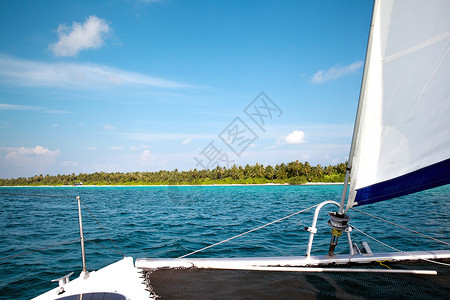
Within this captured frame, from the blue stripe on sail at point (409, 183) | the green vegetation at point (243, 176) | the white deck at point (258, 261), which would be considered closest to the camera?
the blue stripe on sail at point (409, 183)

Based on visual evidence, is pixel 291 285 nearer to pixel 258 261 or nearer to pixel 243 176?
pixel 258 261

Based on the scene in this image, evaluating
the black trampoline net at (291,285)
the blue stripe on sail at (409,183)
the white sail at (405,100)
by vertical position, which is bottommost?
the black trampoline net at (291,285)

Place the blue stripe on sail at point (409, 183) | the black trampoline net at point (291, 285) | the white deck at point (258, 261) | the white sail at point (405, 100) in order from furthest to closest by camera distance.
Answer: the white deck at point (258, 261)
the blue stripe on sail at point (409, 183)
the black trampoline net at point (291, 285)
the white sail at point (405, 100)

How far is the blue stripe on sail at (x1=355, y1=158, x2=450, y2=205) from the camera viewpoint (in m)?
3.06

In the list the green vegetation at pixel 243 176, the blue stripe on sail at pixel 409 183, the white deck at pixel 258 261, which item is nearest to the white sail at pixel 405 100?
the blue stripe on sail at pixel 409 183

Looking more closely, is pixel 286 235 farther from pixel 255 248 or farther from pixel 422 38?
pixel 422 38

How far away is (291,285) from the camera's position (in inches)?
126

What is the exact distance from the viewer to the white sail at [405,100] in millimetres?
2784

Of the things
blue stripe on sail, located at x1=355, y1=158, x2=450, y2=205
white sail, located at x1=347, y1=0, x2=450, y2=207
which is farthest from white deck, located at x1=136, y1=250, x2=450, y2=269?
white sail, located at x1=347, y1=0, x2=450, y2=207

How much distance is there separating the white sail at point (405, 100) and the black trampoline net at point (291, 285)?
3.94 feet

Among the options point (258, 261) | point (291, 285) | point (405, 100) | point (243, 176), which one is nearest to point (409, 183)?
point (405, 100)

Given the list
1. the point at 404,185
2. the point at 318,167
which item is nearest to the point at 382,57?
the point at 404,185

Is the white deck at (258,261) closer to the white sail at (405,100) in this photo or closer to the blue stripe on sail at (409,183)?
the blue stripe on sail at (409,183)

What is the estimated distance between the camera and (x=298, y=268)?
150 inches
